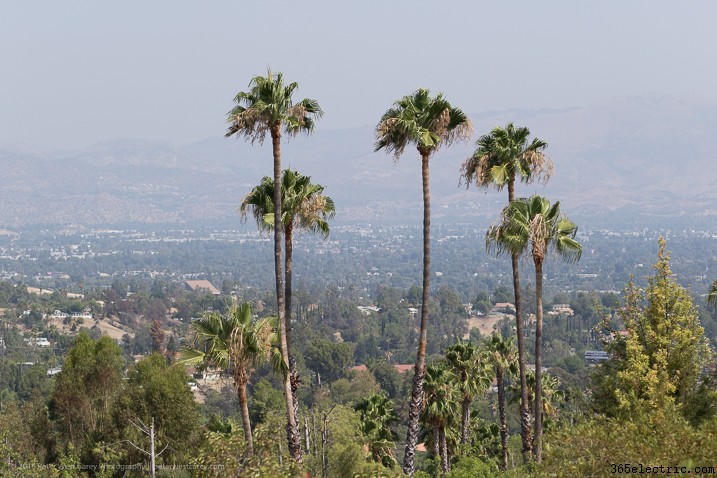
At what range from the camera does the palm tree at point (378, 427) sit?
29812 mm

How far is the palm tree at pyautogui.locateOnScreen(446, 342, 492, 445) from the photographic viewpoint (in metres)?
31.1

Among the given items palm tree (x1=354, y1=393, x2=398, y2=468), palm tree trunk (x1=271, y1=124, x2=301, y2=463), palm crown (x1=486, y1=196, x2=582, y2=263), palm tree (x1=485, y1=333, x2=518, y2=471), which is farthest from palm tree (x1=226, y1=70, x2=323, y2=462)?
palm tree (x1=485, y1=333, x2=518, y2=471)

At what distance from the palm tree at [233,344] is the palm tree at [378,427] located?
1059 cm

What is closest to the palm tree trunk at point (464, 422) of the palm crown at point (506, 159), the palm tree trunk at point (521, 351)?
the palm tree trunk at point (521, 351)

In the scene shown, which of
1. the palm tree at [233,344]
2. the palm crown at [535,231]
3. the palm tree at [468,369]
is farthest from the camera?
the palm tree at [468,369]

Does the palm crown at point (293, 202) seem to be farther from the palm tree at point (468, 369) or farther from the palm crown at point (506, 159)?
the palm tree at point (468, 369)

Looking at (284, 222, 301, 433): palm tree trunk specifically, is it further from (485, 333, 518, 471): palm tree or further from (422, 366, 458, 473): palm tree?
(485, 333, 518, 471): palm tree

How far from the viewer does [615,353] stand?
22156 millimetres

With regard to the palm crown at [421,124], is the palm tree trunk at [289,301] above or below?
below

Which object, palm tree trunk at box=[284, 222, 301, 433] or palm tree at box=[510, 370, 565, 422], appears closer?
palm tree trunk at box=[284, 222, 301, 433]

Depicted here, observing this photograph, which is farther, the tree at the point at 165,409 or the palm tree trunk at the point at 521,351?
the tree at the point at 165,409

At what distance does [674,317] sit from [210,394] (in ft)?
201

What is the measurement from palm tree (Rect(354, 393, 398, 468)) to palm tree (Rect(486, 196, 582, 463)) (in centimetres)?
948

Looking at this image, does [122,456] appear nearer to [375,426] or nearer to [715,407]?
[375,426]
